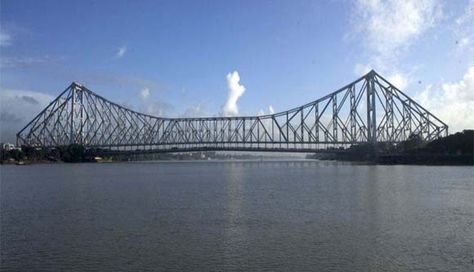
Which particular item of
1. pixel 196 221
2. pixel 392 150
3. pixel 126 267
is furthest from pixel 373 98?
pixel 126 267

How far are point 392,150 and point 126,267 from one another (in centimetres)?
10822

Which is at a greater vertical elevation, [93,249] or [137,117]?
[137,117]

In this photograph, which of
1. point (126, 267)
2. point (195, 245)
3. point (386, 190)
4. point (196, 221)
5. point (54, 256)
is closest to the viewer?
point (126, 267)

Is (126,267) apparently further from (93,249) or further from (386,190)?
(386,190)

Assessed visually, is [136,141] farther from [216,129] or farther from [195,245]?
[195,245]

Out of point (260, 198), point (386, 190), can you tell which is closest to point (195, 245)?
point (260, 198)

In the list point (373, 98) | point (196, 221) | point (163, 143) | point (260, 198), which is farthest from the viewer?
point (163, 143)

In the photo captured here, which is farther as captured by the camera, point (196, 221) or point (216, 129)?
point (216, 129)

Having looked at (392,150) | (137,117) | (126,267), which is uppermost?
(137,117)

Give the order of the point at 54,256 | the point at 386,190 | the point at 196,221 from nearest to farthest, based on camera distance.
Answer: the point at 54,256
the point at 196,221
the point at 386,190

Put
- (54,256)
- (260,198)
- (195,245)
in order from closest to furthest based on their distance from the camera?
(54,256), (195,245), (260,198)

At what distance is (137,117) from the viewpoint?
151625 millimetres

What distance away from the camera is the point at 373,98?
11625 cm

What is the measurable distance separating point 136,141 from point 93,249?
130365 mm
